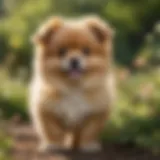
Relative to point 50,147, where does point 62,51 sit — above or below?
above

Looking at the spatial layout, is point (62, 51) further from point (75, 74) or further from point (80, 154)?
point (80, 154)

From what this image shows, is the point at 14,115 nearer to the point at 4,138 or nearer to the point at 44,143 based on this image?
the point at 44,143

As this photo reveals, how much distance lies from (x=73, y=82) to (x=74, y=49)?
0.22m

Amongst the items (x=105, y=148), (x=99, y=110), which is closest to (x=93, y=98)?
(x=99, y=110)

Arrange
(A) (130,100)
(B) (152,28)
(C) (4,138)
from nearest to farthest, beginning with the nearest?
(C) (4,138), (A) (130,100), (B) (152,28)

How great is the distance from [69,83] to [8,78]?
6.85 ft

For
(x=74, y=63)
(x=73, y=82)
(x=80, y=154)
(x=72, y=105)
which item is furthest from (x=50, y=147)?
(x=74, y=63)

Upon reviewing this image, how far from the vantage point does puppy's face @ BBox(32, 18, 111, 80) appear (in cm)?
387

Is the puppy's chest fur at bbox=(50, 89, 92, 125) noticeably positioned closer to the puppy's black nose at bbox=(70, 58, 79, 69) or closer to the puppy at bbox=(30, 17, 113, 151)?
the puppy at bbox=(30, 17, 113, 151)

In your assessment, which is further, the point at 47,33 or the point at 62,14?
the point at 62,14

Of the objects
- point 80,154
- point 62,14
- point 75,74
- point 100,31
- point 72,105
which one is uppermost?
point 62,14

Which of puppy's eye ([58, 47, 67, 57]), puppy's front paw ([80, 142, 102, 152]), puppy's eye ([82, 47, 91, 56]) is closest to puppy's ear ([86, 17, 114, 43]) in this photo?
puppy's eye ([82, 47, 91, 56])

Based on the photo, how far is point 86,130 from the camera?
13.4 feet

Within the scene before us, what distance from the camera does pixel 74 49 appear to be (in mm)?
3879
